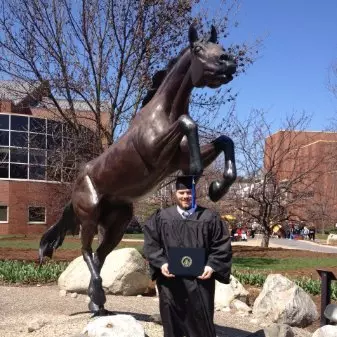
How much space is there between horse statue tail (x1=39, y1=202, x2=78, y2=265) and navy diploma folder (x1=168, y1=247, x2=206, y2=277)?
8.13 ft

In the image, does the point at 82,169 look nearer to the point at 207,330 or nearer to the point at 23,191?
the point at 207,330

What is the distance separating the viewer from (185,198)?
436 centimetres

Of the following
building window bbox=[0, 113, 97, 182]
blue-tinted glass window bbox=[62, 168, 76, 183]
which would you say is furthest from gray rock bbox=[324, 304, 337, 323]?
blue-tinted glass window bbox=[62, 168, 76, 183]

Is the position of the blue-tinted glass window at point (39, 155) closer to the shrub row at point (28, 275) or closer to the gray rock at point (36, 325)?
the shrub row at point (28, 275)

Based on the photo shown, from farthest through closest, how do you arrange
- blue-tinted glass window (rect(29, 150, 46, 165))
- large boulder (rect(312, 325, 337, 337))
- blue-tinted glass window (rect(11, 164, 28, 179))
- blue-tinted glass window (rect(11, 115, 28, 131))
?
1. blue-tinted glass window (rect(11, 164, 28, 179))
2. blue-tinted glass window (rect(11, 115, 28, 131))
3. blue-tinted glass window (rect(29, 150, 46, 165))
4. large boulder (rect(312, 325, 337, 337))

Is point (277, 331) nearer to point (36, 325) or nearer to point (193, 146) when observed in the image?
point (193, 146)

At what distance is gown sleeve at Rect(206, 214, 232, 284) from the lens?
4.27 m

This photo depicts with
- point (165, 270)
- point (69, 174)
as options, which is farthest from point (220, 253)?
point (69, 174)

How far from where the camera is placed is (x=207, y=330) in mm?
4352

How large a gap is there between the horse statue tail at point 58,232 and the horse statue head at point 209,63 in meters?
2.66

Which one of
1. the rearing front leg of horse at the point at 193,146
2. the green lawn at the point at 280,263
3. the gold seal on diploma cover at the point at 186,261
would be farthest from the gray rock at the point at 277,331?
the green lawn at the point at 280,263

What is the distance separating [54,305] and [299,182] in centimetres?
1432

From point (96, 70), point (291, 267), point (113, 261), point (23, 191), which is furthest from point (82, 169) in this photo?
point (23, 191)

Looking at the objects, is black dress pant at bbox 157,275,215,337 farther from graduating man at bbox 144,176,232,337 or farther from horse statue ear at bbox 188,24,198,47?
horse statue ear at bbox 188,24,198,47
